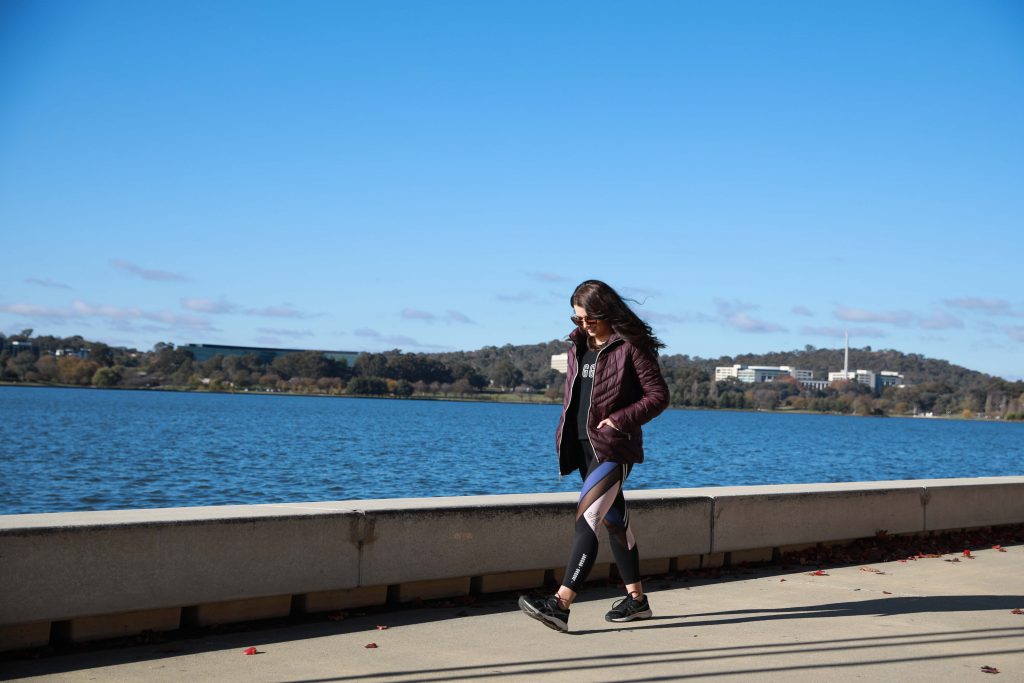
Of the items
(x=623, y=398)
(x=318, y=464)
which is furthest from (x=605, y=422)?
(x=318, y=464)

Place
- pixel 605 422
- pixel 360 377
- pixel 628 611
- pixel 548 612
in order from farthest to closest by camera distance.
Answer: pixel 360 377 → pixel 628 611 → pixel 605 422 → pixel 548 612

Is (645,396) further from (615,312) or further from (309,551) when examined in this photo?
(309,551)

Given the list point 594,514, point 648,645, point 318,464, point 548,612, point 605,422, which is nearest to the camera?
point 648,645

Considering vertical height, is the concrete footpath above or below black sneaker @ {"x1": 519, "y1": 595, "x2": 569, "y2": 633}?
below

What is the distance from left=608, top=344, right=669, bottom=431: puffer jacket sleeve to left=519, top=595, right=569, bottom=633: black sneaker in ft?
3.50

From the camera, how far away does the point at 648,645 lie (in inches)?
247

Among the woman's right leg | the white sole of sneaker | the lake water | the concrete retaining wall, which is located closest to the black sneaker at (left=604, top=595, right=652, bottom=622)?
the white sole of sneaker

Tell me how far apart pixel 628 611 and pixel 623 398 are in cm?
127

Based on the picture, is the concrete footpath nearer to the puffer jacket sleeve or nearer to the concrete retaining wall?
the concrete retaining wall

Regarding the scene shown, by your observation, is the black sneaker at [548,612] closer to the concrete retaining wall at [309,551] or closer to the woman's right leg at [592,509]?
the woman's right leg at [592,509]

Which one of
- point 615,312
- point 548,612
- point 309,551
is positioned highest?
point 615,312

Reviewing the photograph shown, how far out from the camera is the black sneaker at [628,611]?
6844 millimetres

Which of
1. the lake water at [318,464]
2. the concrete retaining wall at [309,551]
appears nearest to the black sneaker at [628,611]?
the concrete retaining wall at [309,551]

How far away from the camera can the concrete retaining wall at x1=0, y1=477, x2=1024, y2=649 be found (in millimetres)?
5762
